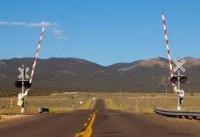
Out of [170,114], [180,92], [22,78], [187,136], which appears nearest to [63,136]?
[187,136]

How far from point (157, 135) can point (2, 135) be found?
562cm

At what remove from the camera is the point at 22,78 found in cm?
4541

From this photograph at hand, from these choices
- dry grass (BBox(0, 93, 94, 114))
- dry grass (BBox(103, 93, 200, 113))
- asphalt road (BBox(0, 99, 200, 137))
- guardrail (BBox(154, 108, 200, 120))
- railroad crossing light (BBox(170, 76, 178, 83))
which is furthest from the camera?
dry grass (BBox(103, 93, 200, 113))

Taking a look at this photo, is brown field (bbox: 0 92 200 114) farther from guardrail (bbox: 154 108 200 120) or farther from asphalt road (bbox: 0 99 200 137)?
asphalt road (bbox: 0 99 200 137)

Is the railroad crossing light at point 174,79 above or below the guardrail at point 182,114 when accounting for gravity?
above

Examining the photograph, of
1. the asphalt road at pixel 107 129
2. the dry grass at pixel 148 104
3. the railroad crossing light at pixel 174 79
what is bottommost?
the asphalt road at pixel 107 129

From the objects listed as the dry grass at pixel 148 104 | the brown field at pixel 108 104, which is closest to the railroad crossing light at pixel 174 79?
the brown field at pixel 108 104

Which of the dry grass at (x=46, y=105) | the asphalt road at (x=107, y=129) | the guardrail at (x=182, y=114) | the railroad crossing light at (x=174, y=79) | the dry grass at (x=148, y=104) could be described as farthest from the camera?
the dry grass at (x=148, y=104)

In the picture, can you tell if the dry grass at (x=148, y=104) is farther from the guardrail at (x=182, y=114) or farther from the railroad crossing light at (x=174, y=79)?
the guardrail at (x=182, y=114)

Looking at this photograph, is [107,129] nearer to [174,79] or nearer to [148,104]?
[174,79]

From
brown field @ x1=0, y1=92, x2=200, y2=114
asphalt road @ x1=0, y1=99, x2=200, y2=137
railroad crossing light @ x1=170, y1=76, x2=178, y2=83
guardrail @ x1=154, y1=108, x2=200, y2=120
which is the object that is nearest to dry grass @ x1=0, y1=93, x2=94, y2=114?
brown field @ x1=0, y1=92, x2=200, y2=114

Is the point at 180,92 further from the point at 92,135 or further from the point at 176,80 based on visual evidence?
the point at 92,135

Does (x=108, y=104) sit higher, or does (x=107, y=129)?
(x=108, y=104)

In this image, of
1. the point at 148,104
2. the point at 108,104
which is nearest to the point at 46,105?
the point at 108,104
